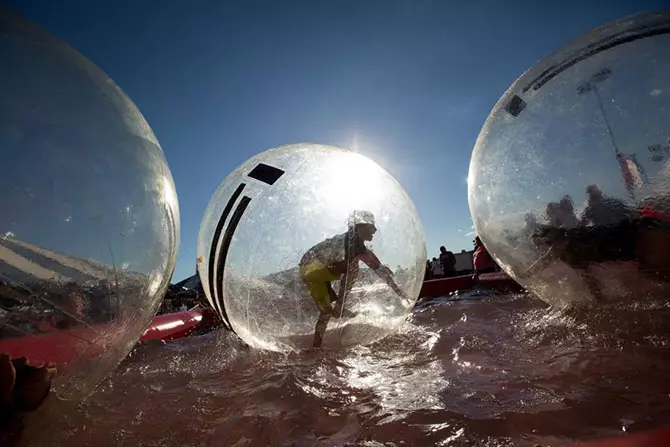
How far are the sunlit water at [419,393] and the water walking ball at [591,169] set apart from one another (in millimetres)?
349

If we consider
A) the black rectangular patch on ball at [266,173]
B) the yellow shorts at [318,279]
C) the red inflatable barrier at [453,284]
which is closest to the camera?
the yellow shorts at [318,279]

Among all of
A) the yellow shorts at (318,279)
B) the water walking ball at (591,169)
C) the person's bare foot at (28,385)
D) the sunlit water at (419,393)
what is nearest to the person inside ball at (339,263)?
the yellow shorts at (318,279)

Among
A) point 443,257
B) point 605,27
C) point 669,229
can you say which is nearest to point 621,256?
point 669,229

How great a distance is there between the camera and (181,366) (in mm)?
3010

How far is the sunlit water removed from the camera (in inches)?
54.2

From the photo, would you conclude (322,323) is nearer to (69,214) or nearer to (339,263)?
(339,263)

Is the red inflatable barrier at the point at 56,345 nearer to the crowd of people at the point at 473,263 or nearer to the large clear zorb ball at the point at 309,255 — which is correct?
the large clear zorb ball at the point at 309,255

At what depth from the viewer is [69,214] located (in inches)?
57.6

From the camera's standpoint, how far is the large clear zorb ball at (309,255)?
270 cm

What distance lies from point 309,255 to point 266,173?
0.71 m

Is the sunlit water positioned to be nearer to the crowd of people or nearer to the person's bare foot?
the person's bare foot

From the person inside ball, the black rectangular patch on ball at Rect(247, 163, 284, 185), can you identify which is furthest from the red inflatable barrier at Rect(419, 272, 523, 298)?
the black rectangular patch on ball at Rect(247, 163, 284, 185)

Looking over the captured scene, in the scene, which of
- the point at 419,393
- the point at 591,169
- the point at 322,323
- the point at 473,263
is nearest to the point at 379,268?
the point at 322,323

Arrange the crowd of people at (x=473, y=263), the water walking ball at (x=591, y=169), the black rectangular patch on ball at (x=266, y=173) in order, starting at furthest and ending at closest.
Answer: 1. the crowd of people at (x=473, y=263)
2. the black rectangular patch on ball at (x=266, y=173)
3. the water walking ball at (x=591, y=169)
